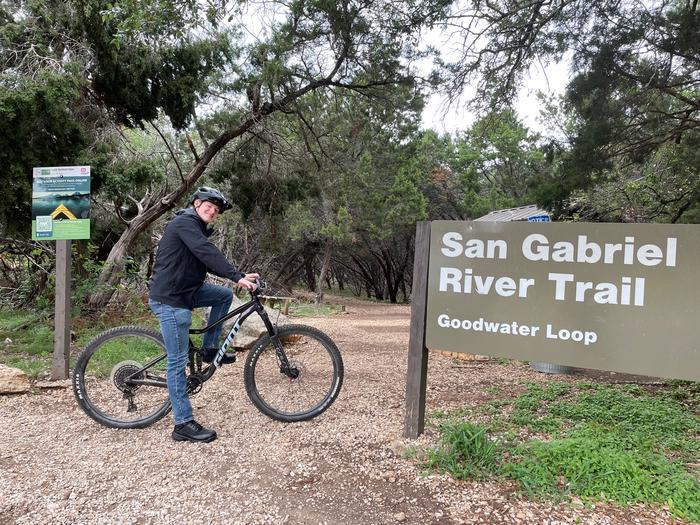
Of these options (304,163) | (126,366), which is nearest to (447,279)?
(126,366)

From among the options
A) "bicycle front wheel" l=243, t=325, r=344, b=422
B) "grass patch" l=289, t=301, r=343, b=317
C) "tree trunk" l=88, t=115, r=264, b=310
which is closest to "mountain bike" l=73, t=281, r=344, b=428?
"bicycle front wheel" l=243, t=325, r=344, b=422

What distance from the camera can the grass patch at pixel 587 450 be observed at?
8.05ft

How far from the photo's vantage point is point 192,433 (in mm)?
3143

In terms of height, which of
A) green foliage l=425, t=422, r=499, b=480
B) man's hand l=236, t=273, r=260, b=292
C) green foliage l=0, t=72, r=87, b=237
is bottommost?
green foliage l=425, t=422, r=499, b=480

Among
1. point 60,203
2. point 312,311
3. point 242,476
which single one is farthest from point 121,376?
point 312,311

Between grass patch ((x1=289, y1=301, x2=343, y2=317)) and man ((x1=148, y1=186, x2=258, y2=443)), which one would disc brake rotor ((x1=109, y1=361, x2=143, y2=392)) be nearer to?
man ((x1=148, y1=186, x2=258, y2=443))

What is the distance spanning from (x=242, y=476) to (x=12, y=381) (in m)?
2.78

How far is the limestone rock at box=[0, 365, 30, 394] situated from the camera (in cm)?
414

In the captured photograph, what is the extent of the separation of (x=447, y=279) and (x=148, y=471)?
6.92 ft

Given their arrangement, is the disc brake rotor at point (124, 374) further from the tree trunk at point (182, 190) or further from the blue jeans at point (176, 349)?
the tree trunk at point (182, 190)

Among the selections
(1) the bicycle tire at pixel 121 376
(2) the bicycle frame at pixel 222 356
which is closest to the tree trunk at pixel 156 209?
(1) the bicycle tire at pixel 121 376

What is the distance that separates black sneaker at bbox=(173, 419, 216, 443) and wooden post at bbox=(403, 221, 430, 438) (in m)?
1.27

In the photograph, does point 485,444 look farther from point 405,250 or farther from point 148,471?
point 405,250

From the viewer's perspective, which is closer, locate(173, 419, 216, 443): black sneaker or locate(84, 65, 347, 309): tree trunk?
locate(173, 419, 216, 443): black sneaker
